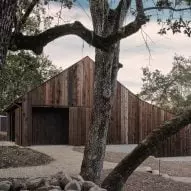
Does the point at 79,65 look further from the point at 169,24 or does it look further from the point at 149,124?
the point at 169,24

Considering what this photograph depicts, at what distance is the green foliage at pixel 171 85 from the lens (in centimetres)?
5241

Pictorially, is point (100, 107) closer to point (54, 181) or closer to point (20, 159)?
point (54, 181)

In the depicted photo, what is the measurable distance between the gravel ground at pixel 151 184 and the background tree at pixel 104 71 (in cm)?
226

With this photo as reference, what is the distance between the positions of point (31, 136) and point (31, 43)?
2441cm

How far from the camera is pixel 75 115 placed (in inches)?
1303

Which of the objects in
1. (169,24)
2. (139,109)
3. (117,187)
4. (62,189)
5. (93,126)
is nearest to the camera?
(62,189)

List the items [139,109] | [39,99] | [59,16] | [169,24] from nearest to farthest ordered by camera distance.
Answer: [59,16]
[169,24]
[39,99]
[139,109]

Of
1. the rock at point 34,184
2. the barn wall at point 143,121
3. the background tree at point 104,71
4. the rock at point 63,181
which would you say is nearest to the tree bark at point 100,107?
the background tree at point 104,71

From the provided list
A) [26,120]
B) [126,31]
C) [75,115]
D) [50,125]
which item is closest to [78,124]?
[75,115]

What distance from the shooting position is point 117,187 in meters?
11.8

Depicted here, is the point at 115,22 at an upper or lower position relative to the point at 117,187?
upper

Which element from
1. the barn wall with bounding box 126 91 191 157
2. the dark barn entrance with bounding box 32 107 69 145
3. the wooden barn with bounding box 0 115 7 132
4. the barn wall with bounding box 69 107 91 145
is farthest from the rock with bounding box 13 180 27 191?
the wooden barn with bounding box 0 115 7 132

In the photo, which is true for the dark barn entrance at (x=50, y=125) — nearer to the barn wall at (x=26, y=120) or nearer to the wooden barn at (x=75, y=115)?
the wooden barn at (x=75, y=115)

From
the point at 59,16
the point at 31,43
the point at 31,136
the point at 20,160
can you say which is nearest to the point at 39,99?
the point at 31,136
